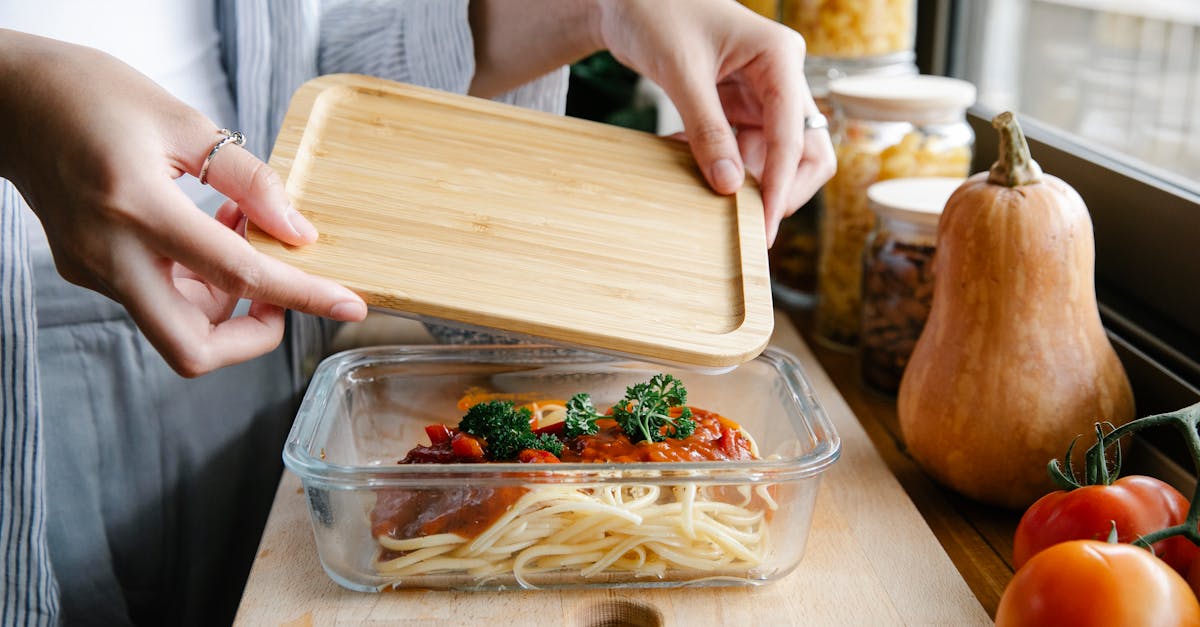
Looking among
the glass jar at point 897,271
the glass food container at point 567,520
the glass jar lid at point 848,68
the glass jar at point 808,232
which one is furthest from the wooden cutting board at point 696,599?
the glass jar lid at point 848,68

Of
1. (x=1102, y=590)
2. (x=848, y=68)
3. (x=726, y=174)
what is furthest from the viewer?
(x=848, y=68)

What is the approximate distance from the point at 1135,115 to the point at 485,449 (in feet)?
3.12

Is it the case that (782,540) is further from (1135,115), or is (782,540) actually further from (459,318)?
(1135,115)

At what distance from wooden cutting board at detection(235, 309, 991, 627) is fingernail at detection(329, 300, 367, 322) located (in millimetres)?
264

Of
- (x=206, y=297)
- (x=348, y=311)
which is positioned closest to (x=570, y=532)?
(x=348, y=311)

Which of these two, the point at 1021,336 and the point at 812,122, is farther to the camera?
the point at 812,122

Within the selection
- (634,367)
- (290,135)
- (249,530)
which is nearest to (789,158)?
(634,367)

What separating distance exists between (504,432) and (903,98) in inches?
26.8

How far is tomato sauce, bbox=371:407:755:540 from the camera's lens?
2.88 feet

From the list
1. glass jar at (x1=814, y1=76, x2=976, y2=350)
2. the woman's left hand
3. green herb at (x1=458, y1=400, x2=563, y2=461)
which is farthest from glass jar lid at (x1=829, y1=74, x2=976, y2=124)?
green herb at (x1=458, y1=400, x2=563, y2=461)

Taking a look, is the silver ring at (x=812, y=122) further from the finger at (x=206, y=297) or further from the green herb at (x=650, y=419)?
the finger at (x=206, y=297)

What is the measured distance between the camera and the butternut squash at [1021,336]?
0.96 metres

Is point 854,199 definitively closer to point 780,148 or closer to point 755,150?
point 755,150

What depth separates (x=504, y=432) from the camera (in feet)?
3.05
